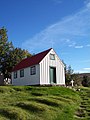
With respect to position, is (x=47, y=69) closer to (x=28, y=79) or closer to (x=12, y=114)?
(x=28, y=79)

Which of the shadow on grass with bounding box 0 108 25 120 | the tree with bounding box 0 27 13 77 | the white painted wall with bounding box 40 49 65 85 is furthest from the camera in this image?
the tree with bounding box 0 27 13 77

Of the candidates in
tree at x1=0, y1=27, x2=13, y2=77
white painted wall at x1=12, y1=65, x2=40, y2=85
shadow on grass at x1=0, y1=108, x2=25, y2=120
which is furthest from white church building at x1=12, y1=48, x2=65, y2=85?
shadow on grass at x1=0, y1=108, x2=25, y2=120

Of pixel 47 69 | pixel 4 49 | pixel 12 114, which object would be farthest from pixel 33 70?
pixel 12 114

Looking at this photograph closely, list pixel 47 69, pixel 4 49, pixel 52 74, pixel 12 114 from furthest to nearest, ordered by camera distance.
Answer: pixel 4 49 < pixel 52 74 < pixel 47 69 < pixel 12 114

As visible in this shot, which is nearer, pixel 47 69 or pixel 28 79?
pixel 47 69

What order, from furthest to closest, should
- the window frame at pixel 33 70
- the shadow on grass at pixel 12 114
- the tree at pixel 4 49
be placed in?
the tree at pixel 4 49, the window frame at pixel 33 70, the shadow on grass at pixel 12 114

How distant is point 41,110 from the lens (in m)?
13.3

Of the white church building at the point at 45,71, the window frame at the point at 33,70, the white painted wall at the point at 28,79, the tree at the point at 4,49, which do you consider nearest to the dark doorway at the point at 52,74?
the white church building at the point at 45,71

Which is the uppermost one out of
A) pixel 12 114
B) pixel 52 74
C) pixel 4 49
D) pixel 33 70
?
pixel 4 49

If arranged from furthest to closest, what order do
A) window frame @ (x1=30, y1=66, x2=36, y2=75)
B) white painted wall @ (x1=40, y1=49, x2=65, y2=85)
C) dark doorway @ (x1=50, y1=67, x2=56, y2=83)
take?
window frame @ (x1=30, y1=66, x2=36, y2=75)
dark doorway @ (x1=50, y1=67, x2=56, y2=83)
white painted wall @ (x1=40, y1=49, x2=65, y2=85)

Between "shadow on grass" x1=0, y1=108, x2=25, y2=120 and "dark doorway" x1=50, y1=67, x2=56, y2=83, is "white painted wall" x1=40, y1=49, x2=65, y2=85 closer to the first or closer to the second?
"dark doorway" x1=50, y1=67, x2=56, y2=83

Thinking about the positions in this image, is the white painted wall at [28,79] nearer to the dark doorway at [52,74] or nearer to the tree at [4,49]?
the dark doorway at [52,74]

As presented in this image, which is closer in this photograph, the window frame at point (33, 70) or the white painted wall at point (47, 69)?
the white painted wall at point (47, 69)

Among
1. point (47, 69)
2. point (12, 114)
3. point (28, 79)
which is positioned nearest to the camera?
point (12, 114)
